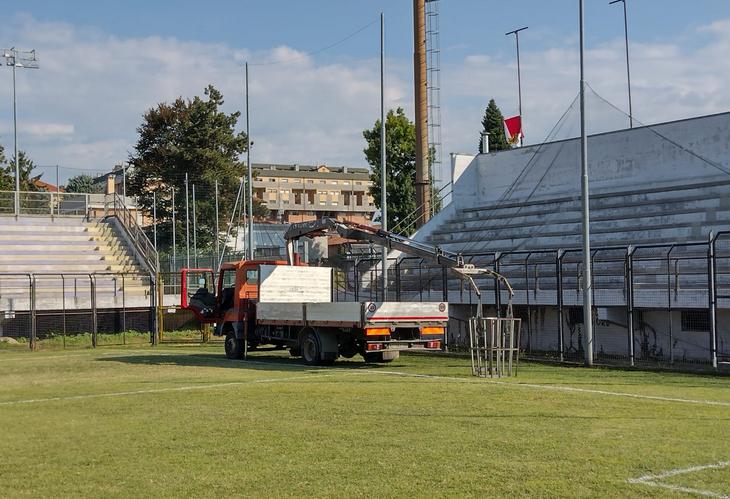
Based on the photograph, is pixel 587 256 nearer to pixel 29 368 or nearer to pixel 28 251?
pixel 29 368

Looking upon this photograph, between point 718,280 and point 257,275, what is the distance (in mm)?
12553

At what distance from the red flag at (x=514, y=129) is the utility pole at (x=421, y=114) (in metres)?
6.66

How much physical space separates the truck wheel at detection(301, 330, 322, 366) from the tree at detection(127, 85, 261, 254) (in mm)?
40340

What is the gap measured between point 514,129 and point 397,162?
50.4ft

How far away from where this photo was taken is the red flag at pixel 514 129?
48188mm

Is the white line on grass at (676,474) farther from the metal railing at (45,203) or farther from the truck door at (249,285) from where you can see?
the metal railing at (45,203)

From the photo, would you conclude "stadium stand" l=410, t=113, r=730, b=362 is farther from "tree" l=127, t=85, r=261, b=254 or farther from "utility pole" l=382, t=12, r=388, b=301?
"tree" l=127, t=85, r=261, b=254

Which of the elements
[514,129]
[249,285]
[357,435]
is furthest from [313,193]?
[357,435]

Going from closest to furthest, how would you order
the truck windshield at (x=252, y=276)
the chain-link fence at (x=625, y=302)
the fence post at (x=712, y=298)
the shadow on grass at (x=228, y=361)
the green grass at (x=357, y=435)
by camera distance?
the green grass at (x=357, y=435) → the fence post at (x=712, y=298) → the shadow on grass at (x=228, y=361) → the chain-link fence at (x=625, y=302) → the truck windshield at (x=252, y=276)

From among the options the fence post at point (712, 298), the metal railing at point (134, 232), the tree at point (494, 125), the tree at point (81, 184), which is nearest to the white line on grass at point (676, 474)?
the fence post at point (712, 298)

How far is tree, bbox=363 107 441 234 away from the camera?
6131 centimetres

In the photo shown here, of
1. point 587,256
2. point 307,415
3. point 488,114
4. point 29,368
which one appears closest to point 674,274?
point 587,256

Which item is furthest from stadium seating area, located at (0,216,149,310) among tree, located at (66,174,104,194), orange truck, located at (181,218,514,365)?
tree, located at (66,174,104,194)

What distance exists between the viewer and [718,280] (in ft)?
82.3
